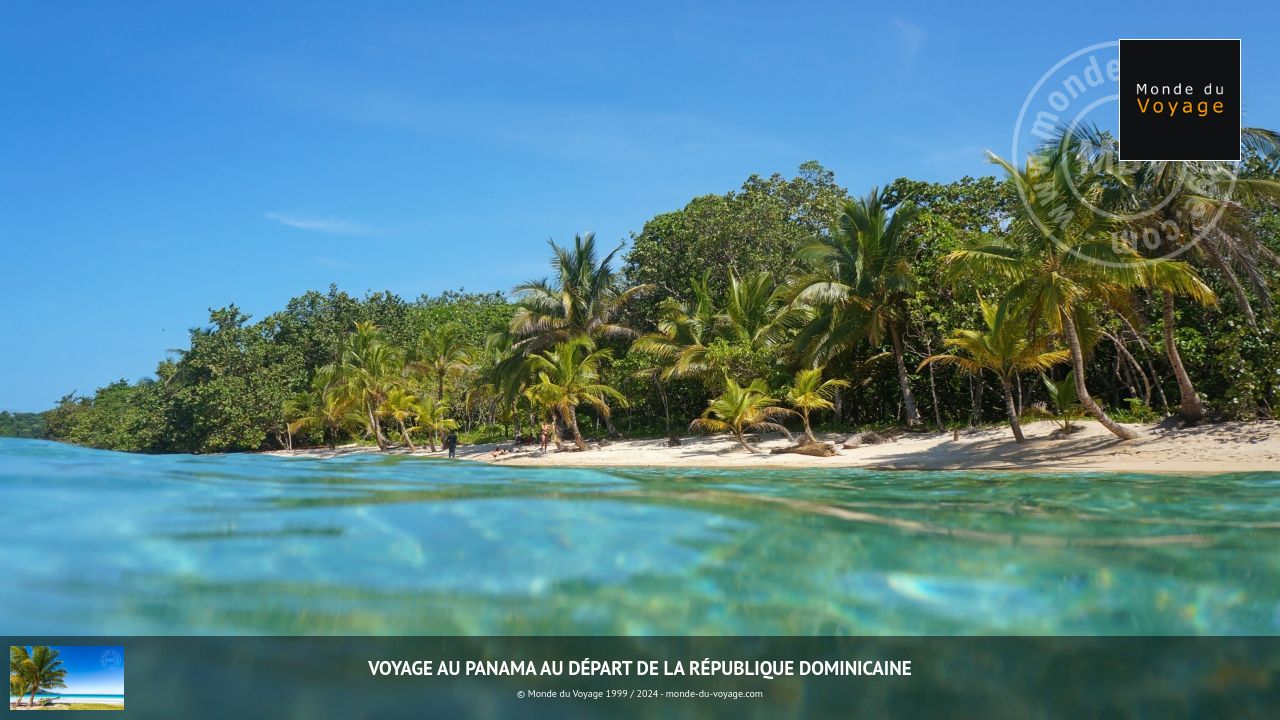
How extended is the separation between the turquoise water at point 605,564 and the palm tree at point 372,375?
30749mm

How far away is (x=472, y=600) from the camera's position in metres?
4.55

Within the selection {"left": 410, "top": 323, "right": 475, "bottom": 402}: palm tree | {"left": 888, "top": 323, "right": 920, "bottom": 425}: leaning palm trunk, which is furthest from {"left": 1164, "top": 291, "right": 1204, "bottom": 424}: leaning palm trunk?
{"left": 410, "top": 323, "right": 475, "bottom": 402}: palm tree

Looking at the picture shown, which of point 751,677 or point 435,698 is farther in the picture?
point 751,677

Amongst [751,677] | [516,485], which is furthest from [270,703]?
[516,485]

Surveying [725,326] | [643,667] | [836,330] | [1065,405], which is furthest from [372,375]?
[643,667]

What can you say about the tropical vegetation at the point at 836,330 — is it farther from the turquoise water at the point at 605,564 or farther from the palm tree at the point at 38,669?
the palm tree at the point at 38,669

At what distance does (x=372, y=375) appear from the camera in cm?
3762

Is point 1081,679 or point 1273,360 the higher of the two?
point 1273,360

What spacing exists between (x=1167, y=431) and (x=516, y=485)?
15411mm

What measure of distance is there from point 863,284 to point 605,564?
68.9ft

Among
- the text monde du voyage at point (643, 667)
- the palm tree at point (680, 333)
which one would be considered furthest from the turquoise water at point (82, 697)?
the palm tree at point (680, 333)

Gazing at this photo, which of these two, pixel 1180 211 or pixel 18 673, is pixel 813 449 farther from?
pixel 18 673

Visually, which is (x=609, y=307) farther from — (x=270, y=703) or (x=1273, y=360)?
(x=270, y=703)

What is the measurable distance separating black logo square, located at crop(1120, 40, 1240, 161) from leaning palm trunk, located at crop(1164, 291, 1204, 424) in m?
3.41
